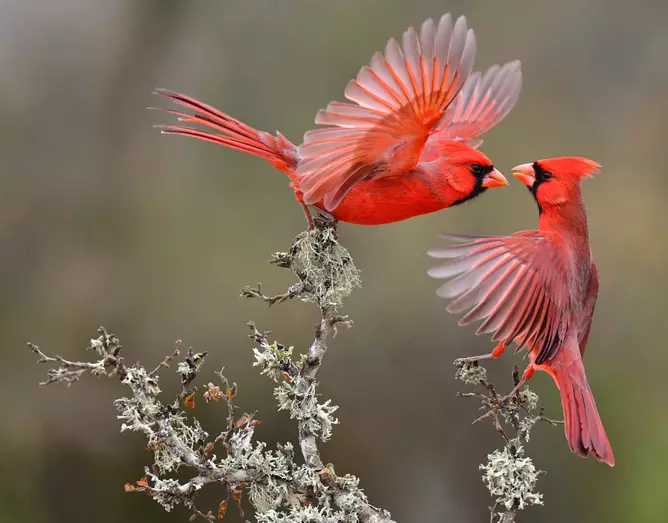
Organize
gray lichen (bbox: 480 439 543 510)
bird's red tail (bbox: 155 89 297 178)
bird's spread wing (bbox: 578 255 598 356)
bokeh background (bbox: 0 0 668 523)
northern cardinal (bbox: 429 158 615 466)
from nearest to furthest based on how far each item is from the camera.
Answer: gray lichen (bbox: 480 439 543 510) < northern cardinal (bbox: 429 158 615 466) < bird's red tail (bbox: 155 89 297 178) < bird's spread wing (bbox: 578 255 598 356) < bokeh background (bbox: 0 0 668 523)

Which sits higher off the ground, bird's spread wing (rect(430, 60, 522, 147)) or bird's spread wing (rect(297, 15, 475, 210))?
bird's spread wing (rect(430, 60, 522, 147))

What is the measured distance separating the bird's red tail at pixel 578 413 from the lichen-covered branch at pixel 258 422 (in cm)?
38

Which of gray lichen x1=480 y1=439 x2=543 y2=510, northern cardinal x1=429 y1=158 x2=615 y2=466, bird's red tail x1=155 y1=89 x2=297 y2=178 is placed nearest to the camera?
gray lichen x1=480 y1=439 x2=543 y2=510

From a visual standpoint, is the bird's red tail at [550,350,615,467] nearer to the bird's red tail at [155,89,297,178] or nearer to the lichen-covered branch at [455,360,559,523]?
the lichen-covered branch at [455,360,559,523]

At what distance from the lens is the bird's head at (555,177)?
180 cm

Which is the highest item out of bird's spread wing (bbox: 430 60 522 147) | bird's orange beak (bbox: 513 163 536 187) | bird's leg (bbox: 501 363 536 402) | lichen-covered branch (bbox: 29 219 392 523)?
bird's spread wing (bbox: 430 60 522 147)

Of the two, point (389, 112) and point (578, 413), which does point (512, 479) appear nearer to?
point (578, 413)

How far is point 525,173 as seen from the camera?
1814 millimetres

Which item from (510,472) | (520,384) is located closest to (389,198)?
(520,384)

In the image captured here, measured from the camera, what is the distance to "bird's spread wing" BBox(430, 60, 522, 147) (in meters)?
2.02

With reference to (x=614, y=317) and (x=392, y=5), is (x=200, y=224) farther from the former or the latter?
(x=614, y=317)

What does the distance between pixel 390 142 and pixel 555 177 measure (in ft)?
1.38

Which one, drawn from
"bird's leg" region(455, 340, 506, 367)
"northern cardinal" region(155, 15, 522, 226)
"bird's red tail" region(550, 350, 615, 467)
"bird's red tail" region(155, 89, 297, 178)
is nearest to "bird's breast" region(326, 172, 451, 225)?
"northern cardinal" region(155, 15, 522, 226)

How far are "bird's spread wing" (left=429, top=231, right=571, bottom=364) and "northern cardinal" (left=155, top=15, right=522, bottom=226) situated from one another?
12 centimetres
